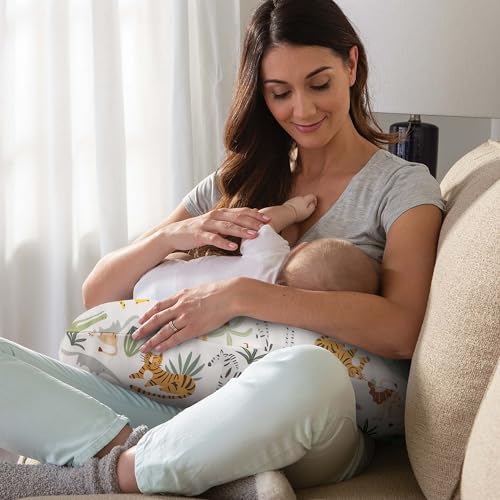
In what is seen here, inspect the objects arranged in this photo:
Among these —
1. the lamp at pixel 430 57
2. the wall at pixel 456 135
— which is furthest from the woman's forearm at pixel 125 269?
the wall at pixel 456 135

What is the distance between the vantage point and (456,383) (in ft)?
4.59

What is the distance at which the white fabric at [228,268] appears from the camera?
6.22 feet

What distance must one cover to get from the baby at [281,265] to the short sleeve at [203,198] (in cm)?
27

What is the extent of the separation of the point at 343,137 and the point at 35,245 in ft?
4.45

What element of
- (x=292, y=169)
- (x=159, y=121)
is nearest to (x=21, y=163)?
(x=159, y=121)

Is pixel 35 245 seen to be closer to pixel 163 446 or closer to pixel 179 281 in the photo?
pixel 179 281

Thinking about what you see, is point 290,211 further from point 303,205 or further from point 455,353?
point 455,353

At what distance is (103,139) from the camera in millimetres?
3195

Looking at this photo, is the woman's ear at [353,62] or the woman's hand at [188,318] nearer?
the woman's hand at [188,318]

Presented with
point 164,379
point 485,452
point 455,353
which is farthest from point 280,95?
point 485,452

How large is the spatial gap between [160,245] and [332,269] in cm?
42

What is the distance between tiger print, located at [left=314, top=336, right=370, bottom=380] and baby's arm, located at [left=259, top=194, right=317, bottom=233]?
14.5 inches

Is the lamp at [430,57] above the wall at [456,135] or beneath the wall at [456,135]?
above

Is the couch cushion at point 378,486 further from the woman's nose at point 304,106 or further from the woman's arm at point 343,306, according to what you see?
the woman's nose at point 304,106
